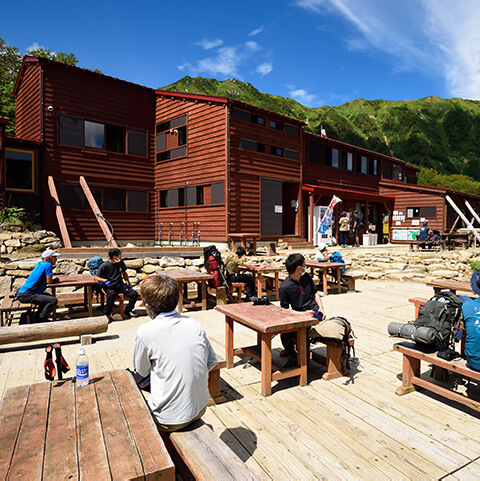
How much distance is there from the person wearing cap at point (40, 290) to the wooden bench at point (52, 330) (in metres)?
0.87

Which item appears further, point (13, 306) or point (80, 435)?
point (13, 306)

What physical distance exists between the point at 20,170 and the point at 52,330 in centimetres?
1187

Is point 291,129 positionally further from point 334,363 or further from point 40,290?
point 334,363

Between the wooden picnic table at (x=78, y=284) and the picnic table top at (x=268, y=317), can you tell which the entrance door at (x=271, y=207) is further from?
the picnic table top at (x=268, y=317)

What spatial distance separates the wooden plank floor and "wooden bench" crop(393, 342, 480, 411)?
0.15 meters

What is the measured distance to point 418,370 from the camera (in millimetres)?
3791

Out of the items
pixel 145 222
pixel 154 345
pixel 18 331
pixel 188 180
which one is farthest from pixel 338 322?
pixel 145 222

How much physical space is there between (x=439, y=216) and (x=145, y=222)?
58.7 feet

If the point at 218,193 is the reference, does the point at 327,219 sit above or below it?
below

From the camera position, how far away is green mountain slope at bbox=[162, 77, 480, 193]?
93062 mm

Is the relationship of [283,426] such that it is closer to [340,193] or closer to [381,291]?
[381,291]

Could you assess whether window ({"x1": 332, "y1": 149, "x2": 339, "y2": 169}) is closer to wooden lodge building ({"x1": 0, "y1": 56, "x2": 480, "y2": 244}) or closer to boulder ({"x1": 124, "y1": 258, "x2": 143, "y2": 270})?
wooden lodge building ({"x1": 0, "y1": 56, "x2": 480, "y2": 244})

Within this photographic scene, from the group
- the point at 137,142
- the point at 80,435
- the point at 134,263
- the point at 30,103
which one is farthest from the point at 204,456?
the point at 30,103

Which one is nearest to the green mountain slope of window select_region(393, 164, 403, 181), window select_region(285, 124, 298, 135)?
window select_region(393, 164, 403, 181)
